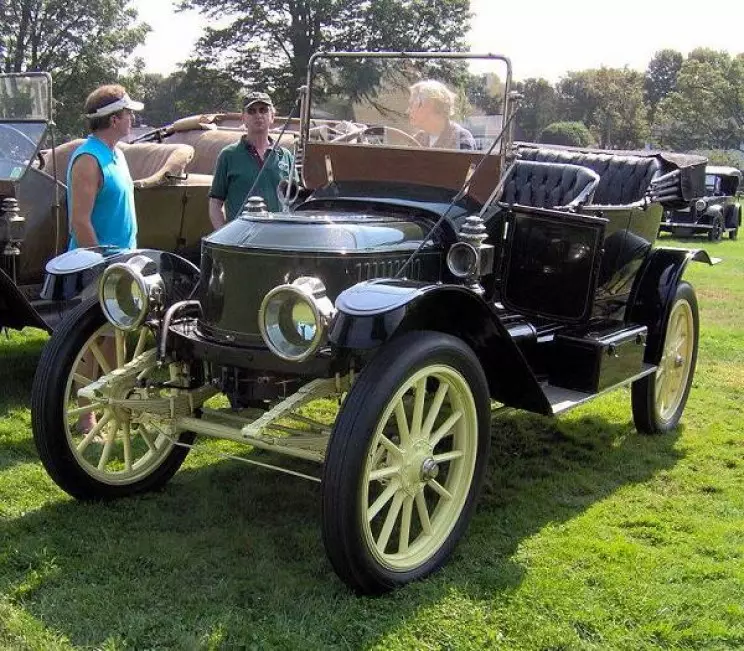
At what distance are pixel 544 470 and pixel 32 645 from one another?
2.61 metres

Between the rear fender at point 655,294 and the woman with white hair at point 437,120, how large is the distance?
1.40m

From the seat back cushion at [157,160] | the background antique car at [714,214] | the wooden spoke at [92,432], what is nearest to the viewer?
the wooden spoke at [92,432]

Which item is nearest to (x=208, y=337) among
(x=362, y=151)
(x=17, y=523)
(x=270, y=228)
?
(x=270, y=228)

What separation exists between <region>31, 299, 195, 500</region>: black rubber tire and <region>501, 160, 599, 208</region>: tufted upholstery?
2.52 meters

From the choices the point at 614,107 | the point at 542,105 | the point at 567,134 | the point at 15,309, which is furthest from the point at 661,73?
the point at 15,309

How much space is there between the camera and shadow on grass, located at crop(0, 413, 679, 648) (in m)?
2.81

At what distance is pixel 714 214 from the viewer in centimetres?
1842

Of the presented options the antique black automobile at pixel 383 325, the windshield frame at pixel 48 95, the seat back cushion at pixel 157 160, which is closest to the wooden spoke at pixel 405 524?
the antique black automobile at pixel 383 325

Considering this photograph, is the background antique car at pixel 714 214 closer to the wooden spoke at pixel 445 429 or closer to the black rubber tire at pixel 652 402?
the black rubber tire at pixel 652 402

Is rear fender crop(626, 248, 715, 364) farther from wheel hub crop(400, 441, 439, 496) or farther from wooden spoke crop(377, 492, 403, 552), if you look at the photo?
wooden spoke crop(377, 492, 403, 552)

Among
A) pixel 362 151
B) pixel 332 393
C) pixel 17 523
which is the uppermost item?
pixel 362 151

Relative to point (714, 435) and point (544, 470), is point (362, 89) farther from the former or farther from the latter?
point (714, 435)

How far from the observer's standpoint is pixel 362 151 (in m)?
4.36

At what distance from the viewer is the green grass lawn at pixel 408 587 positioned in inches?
111
